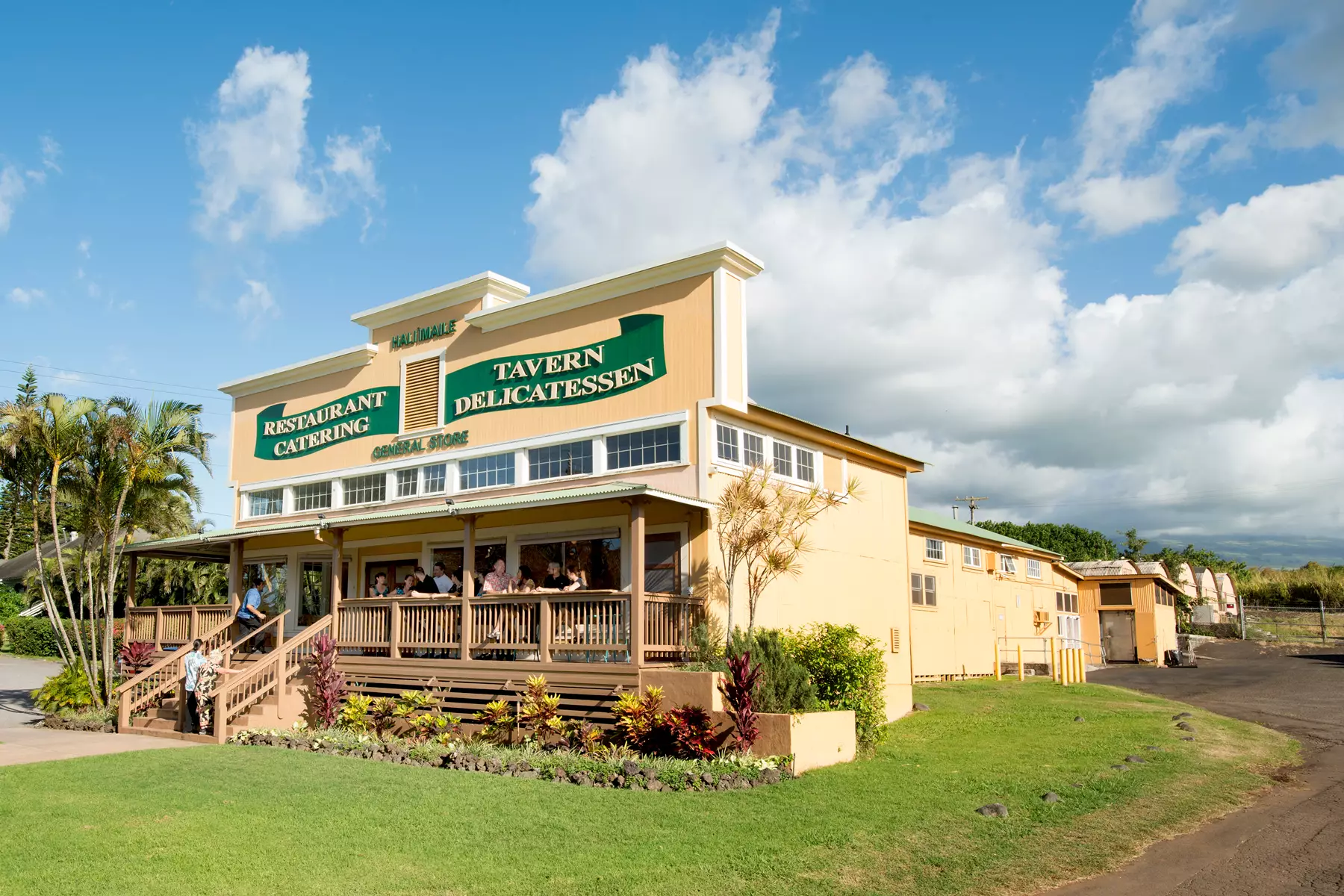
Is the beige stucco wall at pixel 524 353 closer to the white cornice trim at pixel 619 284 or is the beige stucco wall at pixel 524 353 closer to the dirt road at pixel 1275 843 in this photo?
the white cornice trim at pixel 619 284

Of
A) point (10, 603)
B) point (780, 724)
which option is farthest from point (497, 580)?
point (10, 603)

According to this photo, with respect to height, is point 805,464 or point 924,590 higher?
point 805,464

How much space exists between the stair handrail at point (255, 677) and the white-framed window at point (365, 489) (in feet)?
12.7

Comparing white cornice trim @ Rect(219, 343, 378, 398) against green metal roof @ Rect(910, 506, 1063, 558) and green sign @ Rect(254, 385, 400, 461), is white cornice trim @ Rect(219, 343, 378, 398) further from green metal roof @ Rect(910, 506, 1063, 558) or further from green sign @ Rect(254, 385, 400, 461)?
green metal roof @ Rect(910, 506, 1063, 558)

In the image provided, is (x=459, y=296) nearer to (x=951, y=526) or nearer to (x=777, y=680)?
(x=777, y=680)

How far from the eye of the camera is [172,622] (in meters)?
20.6

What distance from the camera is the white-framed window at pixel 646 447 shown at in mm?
16297

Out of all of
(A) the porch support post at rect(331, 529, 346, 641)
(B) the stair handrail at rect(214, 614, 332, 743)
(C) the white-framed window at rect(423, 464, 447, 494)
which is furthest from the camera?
(C) the white-framed window at rect(423, 464, 447, 494)

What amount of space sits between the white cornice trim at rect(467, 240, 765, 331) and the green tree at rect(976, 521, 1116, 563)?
66737 mm

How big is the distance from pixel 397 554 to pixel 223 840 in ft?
38.6

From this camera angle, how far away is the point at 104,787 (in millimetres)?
11234

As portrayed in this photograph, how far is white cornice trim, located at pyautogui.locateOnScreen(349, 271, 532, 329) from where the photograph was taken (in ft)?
63.8

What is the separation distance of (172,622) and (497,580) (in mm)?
8244

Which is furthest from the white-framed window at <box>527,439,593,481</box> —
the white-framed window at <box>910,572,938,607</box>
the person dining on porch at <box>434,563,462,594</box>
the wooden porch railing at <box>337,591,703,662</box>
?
the white-framed window at <box>910,572,938,607</box>
